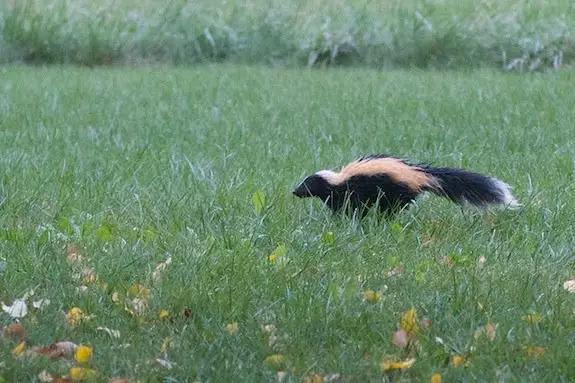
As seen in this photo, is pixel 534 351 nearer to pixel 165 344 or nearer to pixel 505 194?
pixel 165 344

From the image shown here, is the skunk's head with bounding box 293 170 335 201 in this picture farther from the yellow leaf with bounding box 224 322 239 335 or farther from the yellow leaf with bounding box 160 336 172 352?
the yellow leaf with bounding box 160 336 172 352

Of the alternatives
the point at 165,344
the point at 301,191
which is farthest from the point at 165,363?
the point at 301,191

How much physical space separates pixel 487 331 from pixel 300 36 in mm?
9401

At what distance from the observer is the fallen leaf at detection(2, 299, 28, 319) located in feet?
13.3

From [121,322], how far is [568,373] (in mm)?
1616

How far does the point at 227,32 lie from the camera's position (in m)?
13.1

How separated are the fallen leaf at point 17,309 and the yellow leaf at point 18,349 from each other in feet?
0.80

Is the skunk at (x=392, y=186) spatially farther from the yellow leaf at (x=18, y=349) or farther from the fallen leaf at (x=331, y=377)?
the yellow leaf at (x=18, y=349)

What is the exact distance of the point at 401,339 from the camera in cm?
380

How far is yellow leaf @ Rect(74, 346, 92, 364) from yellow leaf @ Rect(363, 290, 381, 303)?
1077 millimetres

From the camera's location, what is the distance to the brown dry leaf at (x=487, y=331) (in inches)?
149

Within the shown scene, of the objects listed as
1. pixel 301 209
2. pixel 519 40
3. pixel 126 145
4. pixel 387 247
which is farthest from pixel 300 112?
pixel 519 40

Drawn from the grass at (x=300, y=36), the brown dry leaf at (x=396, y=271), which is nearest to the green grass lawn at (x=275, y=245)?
the brown dry leaf at (x=396, y=271)

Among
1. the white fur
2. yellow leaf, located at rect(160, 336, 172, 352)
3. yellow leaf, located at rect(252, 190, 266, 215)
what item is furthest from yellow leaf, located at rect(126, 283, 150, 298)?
the white fur
